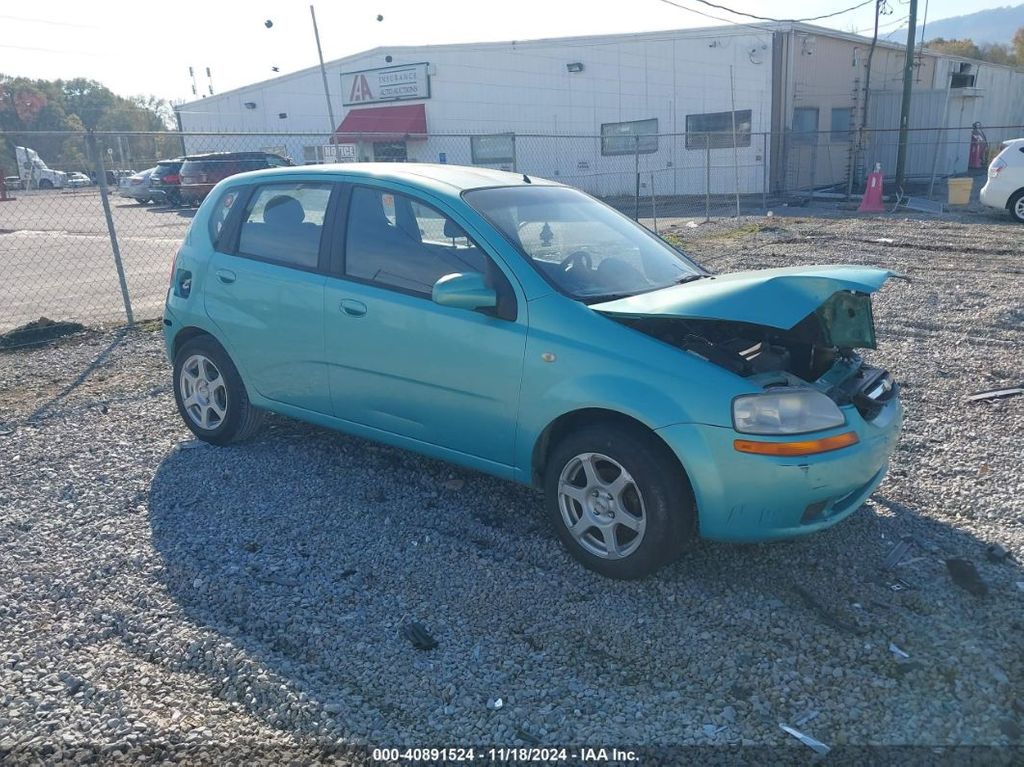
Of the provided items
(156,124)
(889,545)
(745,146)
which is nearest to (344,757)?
(889,545)

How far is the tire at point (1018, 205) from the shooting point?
16.1 metres

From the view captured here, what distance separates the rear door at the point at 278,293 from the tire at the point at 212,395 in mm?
182

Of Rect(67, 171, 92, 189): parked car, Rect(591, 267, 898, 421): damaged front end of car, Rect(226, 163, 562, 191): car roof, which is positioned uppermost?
Rect(226, 163, 562, 191): car roof

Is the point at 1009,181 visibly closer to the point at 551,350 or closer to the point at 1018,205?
the point at 1018,205

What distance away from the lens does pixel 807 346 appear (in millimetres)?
4184

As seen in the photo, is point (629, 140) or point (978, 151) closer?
point (629, 140)

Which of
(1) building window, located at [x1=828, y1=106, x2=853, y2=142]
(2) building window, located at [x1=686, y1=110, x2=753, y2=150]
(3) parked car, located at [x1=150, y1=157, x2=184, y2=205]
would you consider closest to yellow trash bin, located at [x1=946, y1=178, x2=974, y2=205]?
(2) building window, located at [x1=686, y1=110, x2=753, y2=150]

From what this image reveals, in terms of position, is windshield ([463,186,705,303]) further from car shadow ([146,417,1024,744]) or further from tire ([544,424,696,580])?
car shadow ([146,417,1024,744])

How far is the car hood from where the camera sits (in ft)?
11.3

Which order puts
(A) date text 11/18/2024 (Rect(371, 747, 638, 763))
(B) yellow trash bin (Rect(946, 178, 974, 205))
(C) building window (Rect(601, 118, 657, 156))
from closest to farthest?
(A) date text 11/18/2024 (Rect(371, 747, 638, 763)) < (B) yellow trash bin (Rect(946, 178, 974, 205)) < (C) building window (Rect(601, 118, 657, 156))

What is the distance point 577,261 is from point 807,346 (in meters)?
1.24

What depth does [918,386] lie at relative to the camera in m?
6.51

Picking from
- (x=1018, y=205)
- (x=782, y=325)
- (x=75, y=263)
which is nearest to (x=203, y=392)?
(x=782, y=325)

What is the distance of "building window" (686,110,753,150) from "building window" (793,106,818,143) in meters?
2.11
